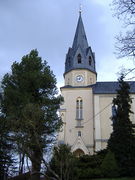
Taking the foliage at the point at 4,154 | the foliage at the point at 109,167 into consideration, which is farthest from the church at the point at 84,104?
the foliage at the point at 109,167

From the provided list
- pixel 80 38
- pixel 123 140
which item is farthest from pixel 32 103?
pixel 80 38

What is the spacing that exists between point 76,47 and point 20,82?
26239mm

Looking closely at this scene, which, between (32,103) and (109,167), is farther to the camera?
(109,167)

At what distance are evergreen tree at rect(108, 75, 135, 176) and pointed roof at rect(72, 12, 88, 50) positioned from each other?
22.6m

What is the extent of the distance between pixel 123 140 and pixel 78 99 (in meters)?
20.3

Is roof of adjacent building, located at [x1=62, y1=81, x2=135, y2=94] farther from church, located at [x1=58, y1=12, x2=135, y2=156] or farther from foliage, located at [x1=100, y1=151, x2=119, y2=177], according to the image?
foliage, located at [x1=100, y1=151, x2=119, y2=177]

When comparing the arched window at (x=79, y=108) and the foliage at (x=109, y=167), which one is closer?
the foliage at (x=109, y=167)

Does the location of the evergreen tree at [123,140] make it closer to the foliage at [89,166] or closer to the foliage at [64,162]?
the foliage at [89,166]

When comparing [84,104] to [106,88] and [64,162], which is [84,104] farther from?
[64,162]

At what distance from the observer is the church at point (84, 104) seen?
4559cm

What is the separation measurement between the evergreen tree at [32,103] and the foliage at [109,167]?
502 centimetres

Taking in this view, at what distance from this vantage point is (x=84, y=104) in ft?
160

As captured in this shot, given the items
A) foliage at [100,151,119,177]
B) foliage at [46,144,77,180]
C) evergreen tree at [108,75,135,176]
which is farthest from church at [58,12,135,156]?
foliage at [46,144,77,180]

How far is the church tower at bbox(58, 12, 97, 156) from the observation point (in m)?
46.2
